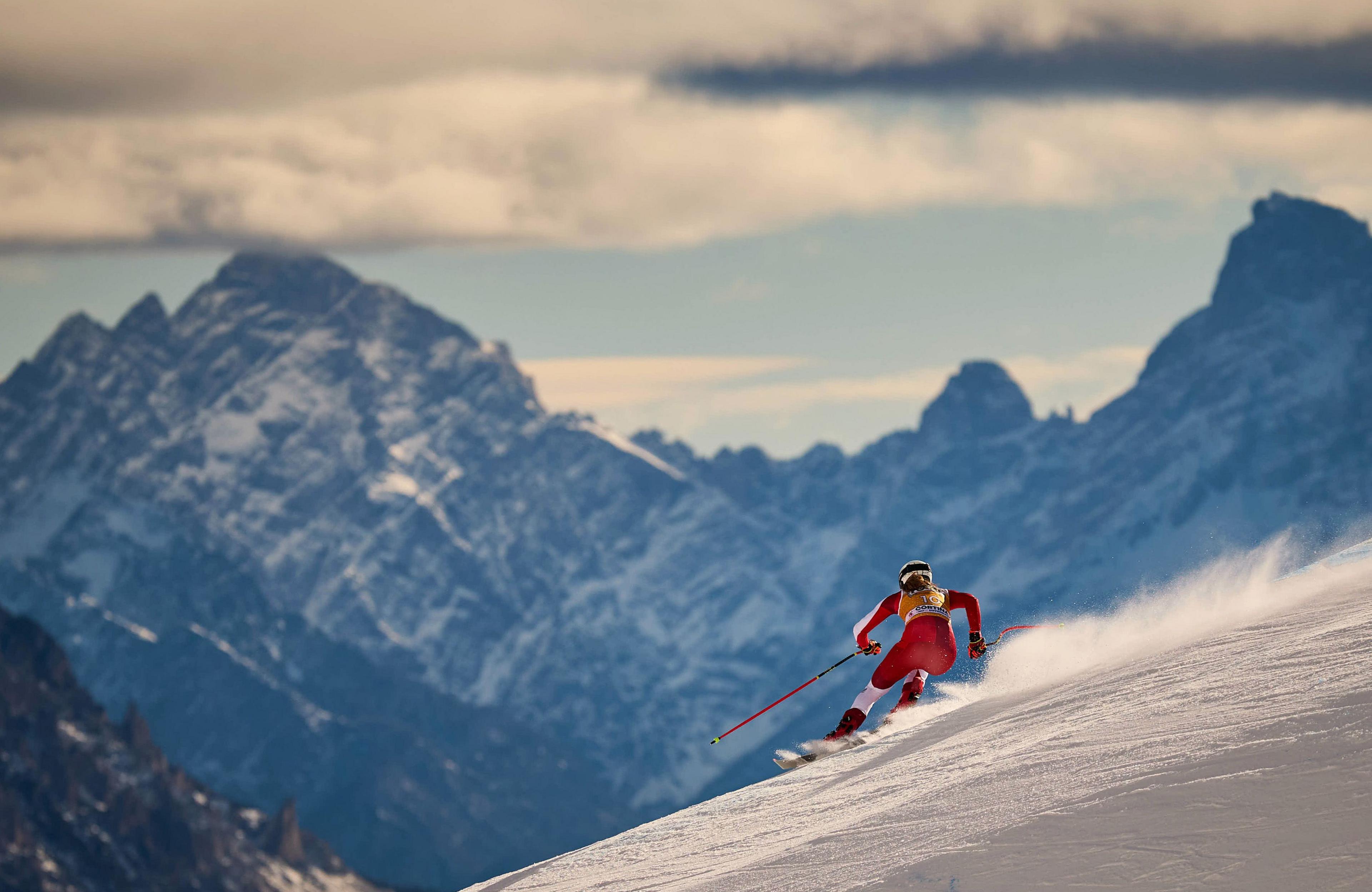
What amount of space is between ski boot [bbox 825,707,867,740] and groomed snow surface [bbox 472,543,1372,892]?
101 cm

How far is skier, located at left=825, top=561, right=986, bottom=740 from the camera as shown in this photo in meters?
29.0

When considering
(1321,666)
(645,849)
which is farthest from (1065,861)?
(645,849)

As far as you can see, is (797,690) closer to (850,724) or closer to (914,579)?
→ (850,724)

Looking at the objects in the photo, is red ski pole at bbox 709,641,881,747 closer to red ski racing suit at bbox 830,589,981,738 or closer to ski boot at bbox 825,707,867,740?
red ski racing suit at bbox 830,589,981,738

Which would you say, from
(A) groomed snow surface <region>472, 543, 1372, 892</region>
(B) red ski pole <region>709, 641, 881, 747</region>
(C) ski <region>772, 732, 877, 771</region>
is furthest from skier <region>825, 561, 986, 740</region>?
(A) groomed snow surface <region>472, 543, 1372, 892</region>

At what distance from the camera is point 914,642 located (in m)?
29.2

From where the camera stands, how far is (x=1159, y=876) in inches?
624

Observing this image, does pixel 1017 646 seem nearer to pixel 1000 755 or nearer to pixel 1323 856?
pixel 1000 755

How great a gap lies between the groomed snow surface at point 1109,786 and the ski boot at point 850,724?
1013 mm

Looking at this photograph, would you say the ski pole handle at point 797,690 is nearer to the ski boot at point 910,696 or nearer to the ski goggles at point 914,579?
the ski boot at point 910,696

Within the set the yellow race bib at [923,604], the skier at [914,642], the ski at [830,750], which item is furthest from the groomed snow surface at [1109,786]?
the yellow race bib at [923,604]

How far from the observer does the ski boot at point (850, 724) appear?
94.3 feet

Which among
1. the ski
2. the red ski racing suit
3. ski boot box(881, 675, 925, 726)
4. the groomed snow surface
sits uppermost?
the red ski racing suit

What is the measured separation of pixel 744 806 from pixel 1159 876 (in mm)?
10304
